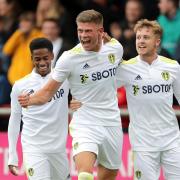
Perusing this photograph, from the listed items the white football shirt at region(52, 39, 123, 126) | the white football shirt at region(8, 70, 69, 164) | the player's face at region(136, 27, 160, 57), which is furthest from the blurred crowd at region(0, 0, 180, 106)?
the white football shirt at region(52, 39, 123, 126)

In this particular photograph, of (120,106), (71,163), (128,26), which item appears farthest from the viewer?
(128,26)

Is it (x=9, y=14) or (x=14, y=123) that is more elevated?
(x=9, y=14)

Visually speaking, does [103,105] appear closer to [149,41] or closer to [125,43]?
[149,41]

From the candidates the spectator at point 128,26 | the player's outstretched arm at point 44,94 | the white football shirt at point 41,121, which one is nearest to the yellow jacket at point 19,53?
the spectator at point 128,26

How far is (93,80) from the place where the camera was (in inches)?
391

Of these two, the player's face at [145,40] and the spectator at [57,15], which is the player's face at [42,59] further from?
the spectator at [57,15]

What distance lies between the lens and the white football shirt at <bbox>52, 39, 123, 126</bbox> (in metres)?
9.85

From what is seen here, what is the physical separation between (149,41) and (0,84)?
457 cm

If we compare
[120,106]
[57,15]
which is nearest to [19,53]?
[57,15]

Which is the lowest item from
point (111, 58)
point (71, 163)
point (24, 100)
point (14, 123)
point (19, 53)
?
point (71, 163)

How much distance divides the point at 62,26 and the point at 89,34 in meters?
4.78

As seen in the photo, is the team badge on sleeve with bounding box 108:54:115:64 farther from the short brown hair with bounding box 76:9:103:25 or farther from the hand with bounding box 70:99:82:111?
the hand with bounding box 70:99:82:111

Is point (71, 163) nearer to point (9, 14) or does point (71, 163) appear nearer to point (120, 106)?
point (120, 106)

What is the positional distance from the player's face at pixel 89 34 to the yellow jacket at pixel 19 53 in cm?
423
